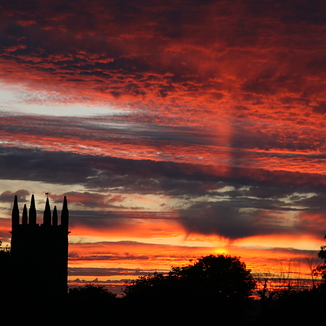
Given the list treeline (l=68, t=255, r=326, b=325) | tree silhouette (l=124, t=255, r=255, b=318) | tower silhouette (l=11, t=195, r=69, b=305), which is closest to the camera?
treeline (l=68, t=255, r=326, b=325)

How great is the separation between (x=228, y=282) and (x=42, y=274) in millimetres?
36779

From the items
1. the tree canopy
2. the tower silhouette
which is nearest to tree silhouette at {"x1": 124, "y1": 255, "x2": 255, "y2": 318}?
the tree canopy

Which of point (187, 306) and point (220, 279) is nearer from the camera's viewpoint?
point (187, 306)

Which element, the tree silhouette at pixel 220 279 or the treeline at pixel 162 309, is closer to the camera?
the treeline at pixel 162 309

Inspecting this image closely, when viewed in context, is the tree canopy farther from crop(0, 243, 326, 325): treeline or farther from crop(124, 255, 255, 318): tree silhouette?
crop(0, 243, 326, 325): treeline

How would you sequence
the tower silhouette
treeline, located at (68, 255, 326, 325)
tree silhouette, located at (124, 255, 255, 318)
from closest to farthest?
treeline, located at (68, 255, 326, 325)
tree silhouette, located at (124, 255, 255, 318)
the tower silhouette

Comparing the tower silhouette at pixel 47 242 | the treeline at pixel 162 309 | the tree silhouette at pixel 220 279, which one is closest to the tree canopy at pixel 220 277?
the tree silhouette at pixel 220 279

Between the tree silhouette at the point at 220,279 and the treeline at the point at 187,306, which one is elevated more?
the tree silhouette at the point at 220,279

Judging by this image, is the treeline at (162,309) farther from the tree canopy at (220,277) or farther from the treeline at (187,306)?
the tree canopy at (220,277)

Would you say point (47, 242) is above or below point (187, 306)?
above

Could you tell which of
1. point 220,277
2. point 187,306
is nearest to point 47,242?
point 220,277

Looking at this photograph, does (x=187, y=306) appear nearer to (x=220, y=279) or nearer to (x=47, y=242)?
(x=220, y=279)

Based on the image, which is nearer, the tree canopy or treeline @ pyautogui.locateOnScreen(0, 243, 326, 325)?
treeline @ pyautogui.locateOnScreen(0, 243, 326, 325)

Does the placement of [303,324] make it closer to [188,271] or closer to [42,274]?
[42,274]
